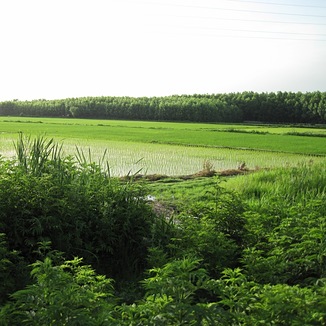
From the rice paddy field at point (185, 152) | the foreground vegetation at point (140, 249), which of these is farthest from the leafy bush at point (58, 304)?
the rice paddy field at point (185, 152)

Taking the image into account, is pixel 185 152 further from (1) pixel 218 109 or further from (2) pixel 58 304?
(1) pixel 218 109

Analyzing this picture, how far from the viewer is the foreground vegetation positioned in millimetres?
3748

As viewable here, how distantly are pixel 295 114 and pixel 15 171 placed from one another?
216ft

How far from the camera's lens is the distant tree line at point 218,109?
223ft

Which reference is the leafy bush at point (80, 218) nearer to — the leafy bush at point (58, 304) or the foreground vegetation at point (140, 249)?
the foreground vegetation at point (140, 249)

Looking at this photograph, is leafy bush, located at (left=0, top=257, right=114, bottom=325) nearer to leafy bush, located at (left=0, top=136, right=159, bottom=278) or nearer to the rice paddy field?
leafy bush, located at (left=0, top=136, right=159, bottom=278)

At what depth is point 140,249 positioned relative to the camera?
22.4 ft

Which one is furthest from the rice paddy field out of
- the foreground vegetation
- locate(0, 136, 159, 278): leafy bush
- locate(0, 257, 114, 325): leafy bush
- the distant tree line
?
the distant tree line

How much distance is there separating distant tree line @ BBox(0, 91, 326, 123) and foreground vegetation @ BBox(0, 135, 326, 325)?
6099cm

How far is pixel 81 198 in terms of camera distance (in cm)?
669

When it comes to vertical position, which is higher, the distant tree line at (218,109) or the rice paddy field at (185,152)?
the distant tree line at (218,109)

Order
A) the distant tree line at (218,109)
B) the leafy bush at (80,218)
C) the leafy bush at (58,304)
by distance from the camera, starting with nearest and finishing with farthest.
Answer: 1. the leafy bush at (58,304)
2. the leafy bush at (80,218)
3. the distant tree line at (218,109)

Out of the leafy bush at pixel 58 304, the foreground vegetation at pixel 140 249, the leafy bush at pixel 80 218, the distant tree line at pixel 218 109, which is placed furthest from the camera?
the distant tree line at pixel 218 109

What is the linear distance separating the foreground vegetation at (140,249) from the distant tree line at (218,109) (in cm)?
6099
